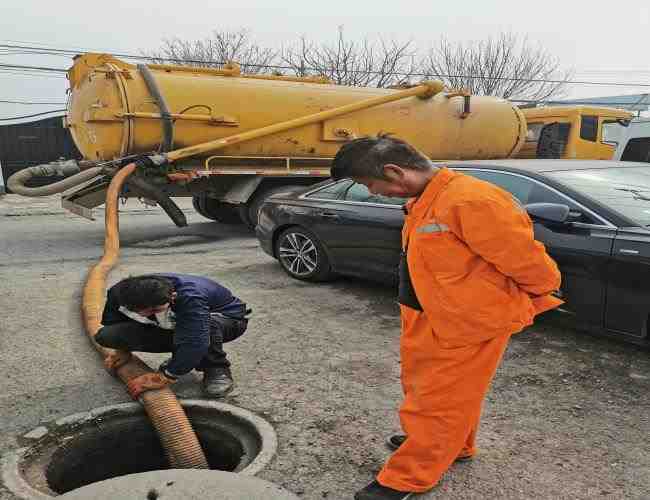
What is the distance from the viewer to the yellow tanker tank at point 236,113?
8102 millimetres

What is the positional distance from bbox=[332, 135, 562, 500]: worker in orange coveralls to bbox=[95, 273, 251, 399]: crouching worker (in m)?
1.15

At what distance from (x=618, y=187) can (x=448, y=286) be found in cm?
264

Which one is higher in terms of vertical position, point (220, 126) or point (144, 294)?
point (220, 126)

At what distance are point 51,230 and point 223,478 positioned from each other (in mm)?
8410

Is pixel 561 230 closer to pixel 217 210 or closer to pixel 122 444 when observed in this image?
pixel 122 444

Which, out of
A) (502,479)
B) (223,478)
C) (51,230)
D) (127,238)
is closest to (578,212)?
(502,479)

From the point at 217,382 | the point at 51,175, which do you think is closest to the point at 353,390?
the point at 217,382

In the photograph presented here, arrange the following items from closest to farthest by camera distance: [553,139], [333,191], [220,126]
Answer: [333,191] < [220,126] < [553,139]

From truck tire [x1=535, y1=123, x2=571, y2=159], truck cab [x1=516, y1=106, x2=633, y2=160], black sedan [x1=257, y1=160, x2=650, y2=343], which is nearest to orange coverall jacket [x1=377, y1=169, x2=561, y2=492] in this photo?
black sedan [x1=257, y1=160, x2=650, y2=343]

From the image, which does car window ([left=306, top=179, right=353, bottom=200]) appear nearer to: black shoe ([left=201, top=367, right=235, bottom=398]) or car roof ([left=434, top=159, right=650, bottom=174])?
car roof ([left=434, top=159, right=650, bottom=174])

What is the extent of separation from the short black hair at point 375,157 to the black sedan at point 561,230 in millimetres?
1886

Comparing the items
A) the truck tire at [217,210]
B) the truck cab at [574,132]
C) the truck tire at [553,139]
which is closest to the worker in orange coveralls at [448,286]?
the truck tire at [217,210]

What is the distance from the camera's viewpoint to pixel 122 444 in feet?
9.87

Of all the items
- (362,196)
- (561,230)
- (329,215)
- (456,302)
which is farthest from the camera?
(329,215)
